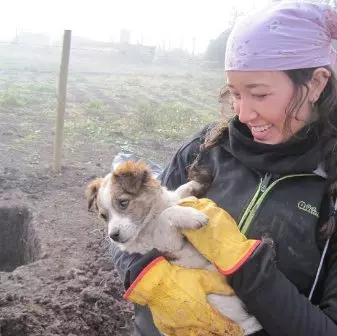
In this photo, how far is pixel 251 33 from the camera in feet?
6.34

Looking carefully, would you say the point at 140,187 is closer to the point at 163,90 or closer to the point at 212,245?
the point at 212,245

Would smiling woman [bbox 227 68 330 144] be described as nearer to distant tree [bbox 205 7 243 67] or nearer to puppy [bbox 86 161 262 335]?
puppy [bbox 86 161 262 335]

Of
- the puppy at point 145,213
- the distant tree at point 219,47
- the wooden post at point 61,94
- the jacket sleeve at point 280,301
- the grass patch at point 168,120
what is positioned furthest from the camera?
the distant tree at point 219,47

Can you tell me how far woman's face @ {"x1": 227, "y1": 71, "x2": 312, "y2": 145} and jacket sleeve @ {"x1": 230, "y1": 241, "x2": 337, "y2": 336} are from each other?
0.46m

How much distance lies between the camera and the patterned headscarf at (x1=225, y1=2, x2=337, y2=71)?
1.88 meters

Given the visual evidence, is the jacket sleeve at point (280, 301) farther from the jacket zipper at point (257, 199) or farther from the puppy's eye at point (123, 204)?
the puppy's eye at point (123, 204)

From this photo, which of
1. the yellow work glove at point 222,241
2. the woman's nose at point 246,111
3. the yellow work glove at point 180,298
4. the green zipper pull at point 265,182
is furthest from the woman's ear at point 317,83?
the yellow work glove at point 180,298

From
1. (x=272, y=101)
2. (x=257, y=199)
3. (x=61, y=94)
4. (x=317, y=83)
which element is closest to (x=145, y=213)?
(x=257, y=199)

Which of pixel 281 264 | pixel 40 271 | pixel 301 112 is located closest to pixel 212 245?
pixel 281 264

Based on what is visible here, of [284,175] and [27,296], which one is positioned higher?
[284,175]

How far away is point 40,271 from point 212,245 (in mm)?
2879

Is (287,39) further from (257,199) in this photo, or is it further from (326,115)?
(257,199)

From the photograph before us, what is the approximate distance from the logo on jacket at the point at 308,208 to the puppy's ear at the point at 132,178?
886 millimetres

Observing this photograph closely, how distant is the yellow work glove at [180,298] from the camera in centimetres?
197
